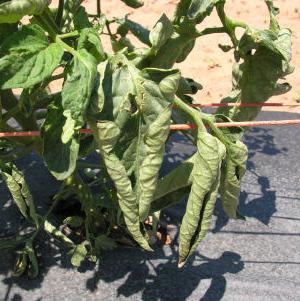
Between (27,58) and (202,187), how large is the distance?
1.55 ft

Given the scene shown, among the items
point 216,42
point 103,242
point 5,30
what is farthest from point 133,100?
point 216,42

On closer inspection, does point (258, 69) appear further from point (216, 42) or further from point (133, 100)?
point (216, 42)

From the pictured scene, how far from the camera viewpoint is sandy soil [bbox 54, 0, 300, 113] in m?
3.99

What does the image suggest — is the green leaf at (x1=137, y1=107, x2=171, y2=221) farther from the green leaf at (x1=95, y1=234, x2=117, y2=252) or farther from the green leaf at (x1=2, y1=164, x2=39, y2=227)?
the green leaf at (x1=95, y1=234, x2=117, y2=252)

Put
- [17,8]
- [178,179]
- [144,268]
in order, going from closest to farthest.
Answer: [17,8] → [178,179] → [144,268]

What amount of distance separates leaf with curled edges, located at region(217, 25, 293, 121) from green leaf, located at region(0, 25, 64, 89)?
1.76ft

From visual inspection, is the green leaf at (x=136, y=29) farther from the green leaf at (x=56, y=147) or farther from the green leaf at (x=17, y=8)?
the green leaf at (x=17, y=8)

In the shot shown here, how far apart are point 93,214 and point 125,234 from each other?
0.68 ft

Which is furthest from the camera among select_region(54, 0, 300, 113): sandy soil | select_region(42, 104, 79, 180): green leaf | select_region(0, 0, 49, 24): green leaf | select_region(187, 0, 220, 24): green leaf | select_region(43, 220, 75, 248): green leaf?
select_region(54, 0, 300, 113): sandy soil

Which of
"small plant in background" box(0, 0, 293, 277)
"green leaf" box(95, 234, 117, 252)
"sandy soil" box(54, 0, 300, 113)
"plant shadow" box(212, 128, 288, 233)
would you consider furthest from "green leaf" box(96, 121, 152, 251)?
"sandy soil" box(54, 0, 300, 113)

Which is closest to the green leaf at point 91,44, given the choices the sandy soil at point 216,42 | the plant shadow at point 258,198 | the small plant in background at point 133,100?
the small plant in background at point 133,100

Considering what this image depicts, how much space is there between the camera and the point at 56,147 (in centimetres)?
121

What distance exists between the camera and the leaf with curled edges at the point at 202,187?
112 centimetres

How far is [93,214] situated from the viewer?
196 cm
